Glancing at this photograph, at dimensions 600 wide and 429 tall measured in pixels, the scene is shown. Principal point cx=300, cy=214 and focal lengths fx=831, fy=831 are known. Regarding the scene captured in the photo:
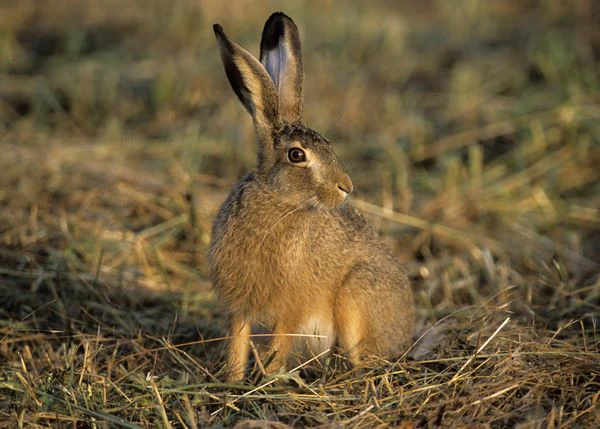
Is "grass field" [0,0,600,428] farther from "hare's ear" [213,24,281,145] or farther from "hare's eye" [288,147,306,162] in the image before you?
"hare's ear" [213,24,281,145]

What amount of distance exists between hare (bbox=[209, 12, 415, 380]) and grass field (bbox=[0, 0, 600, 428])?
0.23 meters

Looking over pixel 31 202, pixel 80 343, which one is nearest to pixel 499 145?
pixel 31 202

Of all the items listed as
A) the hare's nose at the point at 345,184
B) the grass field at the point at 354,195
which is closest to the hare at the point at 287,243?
the hare's nose at the point at 345,184

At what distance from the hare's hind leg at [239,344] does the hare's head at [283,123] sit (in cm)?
65

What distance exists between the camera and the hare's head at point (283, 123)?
12.7 ft

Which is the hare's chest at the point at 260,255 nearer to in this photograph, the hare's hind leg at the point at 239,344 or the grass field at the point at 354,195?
the hare's hind leg at the point at 239,344

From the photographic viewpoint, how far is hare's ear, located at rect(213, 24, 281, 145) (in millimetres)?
3824

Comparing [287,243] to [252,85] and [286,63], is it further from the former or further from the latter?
[286,63]

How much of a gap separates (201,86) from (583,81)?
11.6 feet

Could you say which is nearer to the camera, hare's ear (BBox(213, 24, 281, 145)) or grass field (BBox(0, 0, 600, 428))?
grass field (BBox(0, 0, 600, 428))

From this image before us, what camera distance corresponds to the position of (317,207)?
3.96 metres

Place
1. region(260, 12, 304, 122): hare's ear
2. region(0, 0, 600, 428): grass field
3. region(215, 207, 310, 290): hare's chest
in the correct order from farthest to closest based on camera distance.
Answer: region(260, 12, 304, 122): hare's ear, region(215, 207, 310, 290): hare's chest, region(0, 0, 600, 428): grass field

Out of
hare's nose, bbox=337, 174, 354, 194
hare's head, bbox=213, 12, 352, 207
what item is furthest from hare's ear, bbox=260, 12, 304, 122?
hare's nose, bbox=337, 174, 354, 194

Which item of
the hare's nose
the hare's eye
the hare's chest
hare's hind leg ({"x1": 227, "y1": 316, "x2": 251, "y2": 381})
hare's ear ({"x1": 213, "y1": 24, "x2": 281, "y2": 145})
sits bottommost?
hare's hind leg ({"x1": 227, "y1": 316, "x2": 251, "y2": 381})
